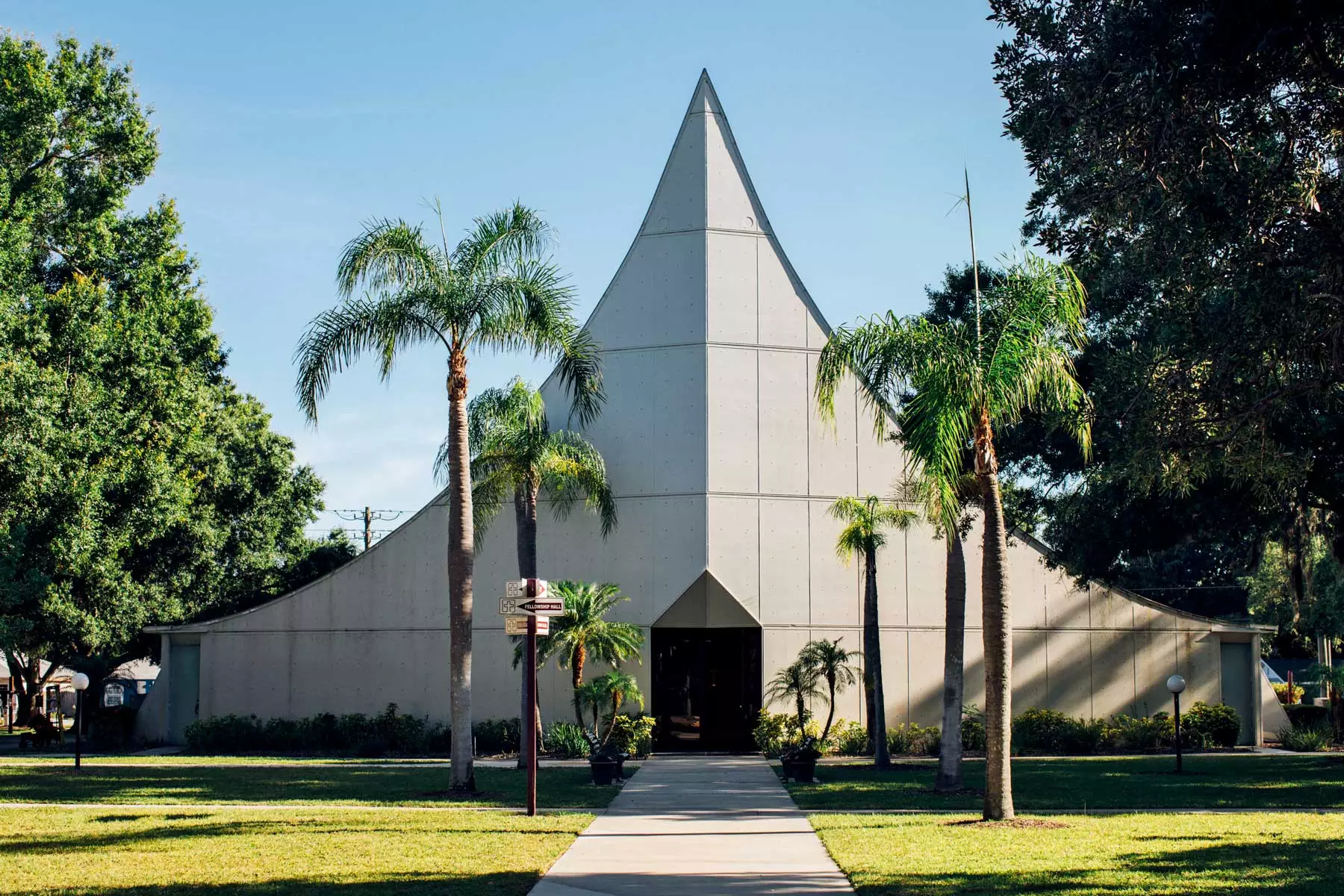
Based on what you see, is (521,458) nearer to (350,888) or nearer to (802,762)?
(802,762)

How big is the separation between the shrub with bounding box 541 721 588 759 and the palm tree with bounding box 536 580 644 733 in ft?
1.08

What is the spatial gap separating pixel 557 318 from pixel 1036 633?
16911 millimetres

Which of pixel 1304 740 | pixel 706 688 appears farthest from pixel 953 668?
pixel 1304 740

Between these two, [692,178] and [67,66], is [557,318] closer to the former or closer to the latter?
[692,178]

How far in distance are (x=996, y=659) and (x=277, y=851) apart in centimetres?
879

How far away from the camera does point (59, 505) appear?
31812 millimetres

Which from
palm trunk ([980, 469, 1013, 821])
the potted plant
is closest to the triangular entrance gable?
the potted plant

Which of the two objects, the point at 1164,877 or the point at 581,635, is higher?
the point at 581,635

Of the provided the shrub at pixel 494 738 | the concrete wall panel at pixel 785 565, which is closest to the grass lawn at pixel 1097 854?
the concrete wall panel at pixel 785 565

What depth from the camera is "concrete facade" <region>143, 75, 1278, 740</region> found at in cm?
3081

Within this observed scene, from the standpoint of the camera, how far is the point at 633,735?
28875 mm

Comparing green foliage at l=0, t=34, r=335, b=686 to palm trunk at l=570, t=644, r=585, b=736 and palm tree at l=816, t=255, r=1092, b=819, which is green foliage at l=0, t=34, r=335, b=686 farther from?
palm tree at l=816, t=255, r=1092, b=819

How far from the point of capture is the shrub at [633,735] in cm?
2877

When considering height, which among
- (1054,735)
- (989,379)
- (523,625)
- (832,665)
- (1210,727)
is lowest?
(1054,735)
